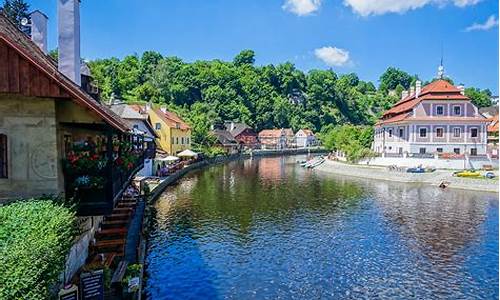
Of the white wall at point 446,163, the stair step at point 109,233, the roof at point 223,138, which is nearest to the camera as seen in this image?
the stair step at point 109,233

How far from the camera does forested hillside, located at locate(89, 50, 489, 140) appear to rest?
414 ft

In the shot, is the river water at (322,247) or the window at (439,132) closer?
the river water at (322,247)

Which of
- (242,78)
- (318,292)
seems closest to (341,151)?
(318,292)

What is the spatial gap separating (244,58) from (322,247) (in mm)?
171528

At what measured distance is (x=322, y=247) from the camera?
70.7ft

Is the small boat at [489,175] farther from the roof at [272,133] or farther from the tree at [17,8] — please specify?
the roof at [272,133]

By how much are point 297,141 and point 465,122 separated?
298 ft

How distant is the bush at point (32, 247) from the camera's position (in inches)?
258

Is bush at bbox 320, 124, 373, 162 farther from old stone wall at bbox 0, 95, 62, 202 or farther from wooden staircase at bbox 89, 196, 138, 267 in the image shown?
old stone wall at bbox 0, 95, 62, 202

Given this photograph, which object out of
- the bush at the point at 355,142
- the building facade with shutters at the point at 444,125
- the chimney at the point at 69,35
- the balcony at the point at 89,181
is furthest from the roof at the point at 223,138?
the balcony at the point at 89,181

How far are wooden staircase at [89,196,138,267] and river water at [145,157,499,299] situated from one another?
1856 mm

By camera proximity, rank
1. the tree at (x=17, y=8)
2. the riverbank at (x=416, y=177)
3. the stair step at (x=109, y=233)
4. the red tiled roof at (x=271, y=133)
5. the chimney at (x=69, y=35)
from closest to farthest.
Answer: the chimney at (x=69, y=35)
the stair step at (x=109, y=233)
the riverbank at (x=416, y=177)
the tree at (x=17, y=8)
the red tiled roof at (x=271, y=133)

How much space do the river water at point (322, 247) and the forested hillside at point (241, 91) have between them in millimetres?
64872

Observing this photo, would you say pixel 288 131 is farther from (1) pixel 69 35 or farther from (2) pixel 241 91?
(1) pixel 69 35
